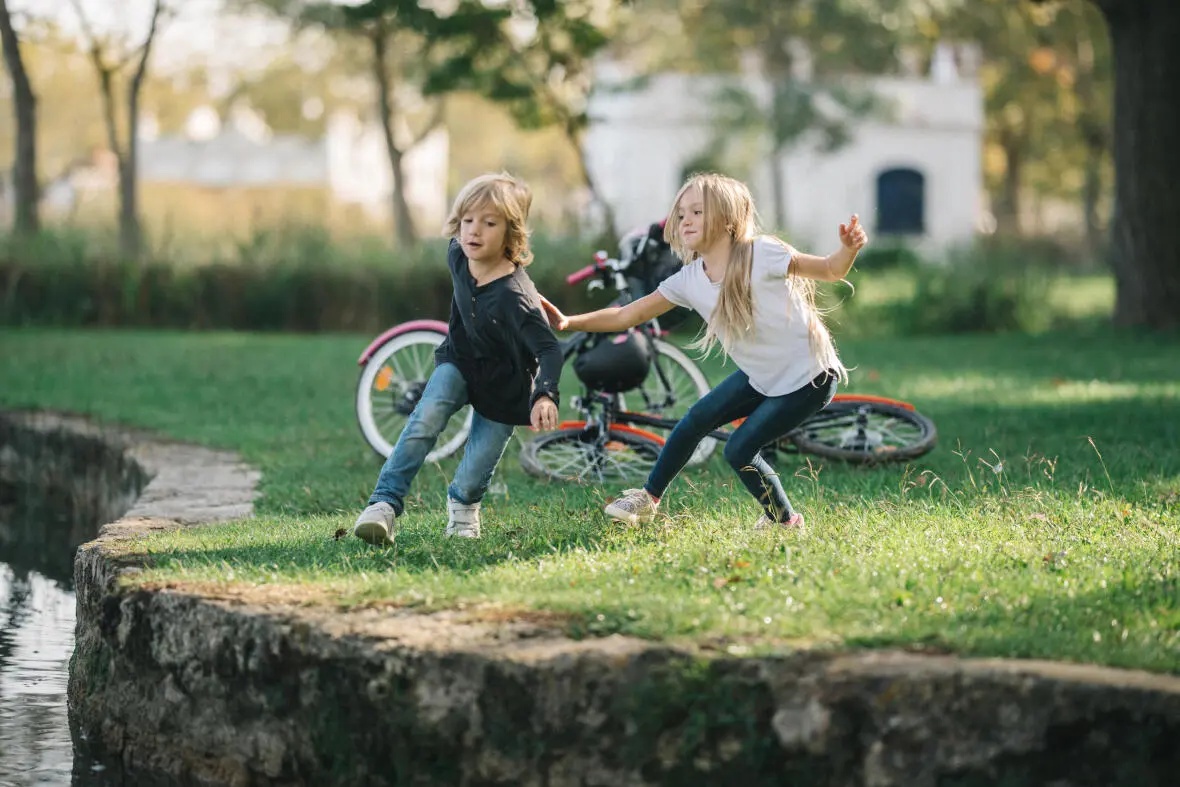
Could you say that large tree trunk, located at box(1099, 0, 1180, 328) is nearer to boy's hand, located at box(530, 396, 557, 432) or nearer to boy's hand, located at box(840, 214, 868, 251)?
boy's hand, located at box(840, 214, 868, 251)

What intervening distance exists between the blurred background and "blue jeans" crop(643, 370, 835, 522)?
9.54m

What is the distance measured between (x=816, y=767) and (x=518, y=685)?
0.84 m

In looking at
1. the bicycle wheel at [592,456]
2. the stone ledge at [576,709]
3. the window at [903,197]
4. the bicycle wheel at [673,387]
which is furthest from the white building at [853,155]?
the stone ledge at [576,709]

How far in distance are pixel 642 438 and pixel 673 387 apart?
802 mm

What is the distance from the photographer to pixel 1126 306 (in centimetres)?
1731

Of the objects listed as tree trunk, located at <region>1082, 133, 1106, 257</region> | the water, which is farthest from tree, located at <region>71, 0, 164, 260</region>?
tree trunk, located at <region>1082, 133, 1106, 257</region>

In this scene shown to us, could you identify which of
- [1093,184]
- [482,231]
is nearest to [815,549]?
[482,231]

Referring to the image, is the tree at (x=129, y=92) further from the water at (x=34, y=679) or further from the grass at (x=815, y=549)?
the grass at (x=815, y=549)

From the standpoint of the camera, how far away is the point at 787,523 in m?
5.82

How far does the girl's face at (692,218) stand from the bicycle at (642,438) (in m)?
1.82

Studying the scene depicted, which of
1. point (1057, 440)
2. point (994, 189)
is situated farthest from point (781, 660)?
point (994, 189)

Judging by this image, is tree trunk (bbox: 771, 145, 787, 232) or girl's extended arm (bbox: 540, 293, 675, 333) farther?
tree trunk (bbox: 771, 145, 787, 232)

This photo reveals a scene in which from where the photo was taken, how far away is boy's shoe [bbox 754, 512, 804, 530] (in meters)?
5.70

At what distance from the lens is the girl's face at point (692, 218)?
5641 mm
